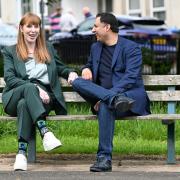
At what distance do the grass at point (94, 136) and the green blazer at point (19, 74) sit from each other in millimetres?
841

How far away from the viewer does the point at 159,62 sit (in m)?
15.3

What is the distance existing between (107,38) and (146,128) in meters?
1.99

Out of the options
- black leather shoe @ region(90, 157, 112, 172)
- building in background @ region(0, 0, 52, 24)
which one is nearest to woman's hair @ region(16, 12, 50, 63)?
black leather shoe @ region(90, 157, 112, 172)

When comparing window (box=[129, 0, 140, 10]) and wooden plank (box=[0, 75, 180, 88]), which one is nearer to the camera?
wooden plank (box=[0, 75, 180, 88])

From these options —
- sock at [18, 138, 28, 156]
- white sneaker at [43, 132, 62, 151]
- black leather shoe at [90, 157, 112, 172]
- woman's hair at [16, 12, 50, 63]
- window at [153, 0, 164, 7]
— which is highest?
woman's hair at [16, 12, 50, 63]

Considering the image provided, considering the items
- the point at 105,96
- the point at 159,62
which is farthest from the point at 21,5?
the point at 105,96

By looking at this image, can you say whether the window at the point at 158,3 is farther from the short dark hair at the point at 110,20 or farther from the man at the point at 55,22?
the short dark hair at the point at 110,20

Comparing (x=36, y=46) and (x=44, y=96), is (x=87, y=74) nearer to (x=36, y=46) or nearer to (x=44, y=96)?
(x=44, y=96)

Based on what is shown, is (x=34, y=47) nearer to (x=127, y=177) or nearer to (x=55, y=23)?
(x=127, y=177)

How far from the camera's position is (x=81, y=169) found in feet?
23.5

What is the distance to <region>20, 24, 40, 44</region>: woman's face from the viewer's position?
747cm

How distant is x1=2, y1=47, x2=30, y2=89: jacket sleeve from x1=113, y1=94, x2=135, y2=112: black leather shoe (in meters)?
1.02

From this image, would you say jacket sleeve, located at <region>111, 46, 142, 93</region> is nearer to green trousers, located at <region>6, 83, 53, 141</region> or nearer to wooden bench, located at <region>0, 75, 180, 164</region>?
wooden bench, located at <region>0, 75, 180, 164</region>

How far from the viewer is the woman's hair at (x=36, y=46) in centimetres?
749
